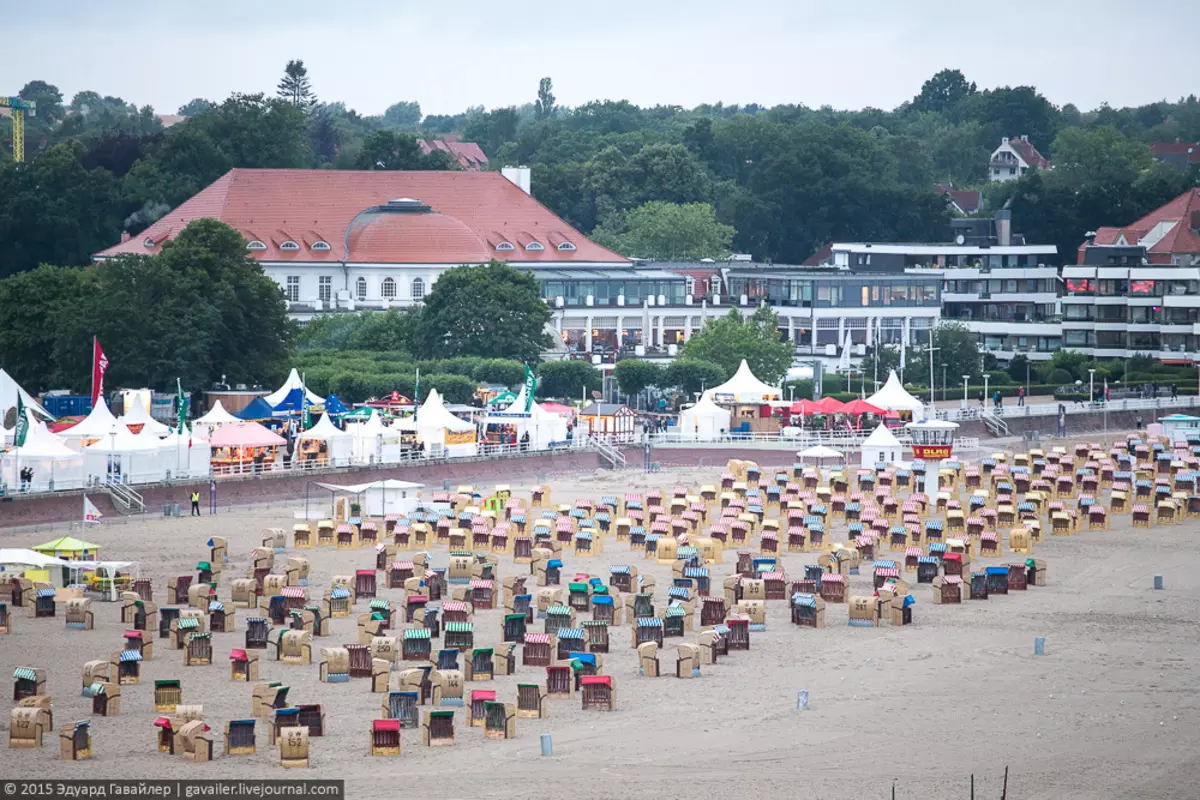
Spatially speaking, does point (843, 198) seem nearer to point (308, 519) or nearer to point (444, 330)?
point (444, 330)

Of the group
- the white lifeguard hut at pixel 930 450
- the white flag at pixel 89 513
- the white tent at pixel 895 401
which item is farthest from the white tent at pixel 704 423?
the white flag at pixel 89 513

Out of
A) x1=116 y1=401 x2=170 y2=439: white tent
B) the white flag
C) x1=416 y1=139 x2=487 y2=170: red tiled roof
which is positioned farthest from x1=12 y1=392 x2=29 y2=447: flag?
x1=416 y1=139 x2=487 y2=170: red tiled roof

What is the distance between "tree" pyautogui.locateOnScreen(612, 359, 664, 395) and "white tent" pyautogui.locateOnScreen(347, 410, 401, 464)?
18472 mm

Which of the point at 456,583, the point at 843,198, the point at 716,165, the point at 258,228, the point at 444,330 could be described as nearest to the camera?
the point at 456,583

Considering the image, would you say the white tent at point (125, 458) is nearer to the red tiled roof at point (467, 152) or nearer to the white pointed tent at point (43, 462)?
the white pointed tent at point (43, 462)

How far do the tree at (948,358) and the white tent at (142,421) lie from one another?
122 ft

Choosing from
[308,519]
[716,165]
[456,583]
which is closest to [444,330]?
[308,519]

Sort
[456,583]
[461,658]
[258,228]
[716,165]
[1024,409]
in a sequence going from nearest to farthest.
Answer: [461,658] → [456,583] → [1024,409] → [258,228] → [716,165]

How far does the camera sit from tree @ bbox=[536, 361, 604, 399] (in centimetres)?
7769

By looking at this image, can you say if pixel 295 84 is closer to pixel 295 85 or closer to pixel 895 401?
pixel 295 85

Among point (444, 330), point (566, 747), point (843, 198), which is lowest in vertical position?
point (566, 747)

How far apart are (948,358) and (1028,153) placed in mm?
90479

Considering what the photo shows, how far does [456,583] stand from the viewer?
136 ft

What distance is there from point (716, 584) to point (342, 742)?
1478 centimetres
